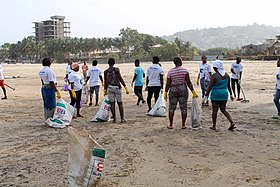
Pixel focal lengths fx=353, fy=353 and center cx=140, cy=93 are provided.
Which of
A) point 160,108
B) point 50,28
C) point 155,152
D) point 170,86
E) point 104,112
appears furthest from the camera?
point 50,28

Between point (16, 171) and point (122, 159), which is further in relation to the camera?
point (122, 159)

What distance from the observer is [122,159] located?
5918mm

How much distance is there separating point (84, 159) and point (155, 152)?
233 centimetres

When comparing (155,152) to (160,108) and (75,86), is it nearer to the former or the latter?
(160,108)

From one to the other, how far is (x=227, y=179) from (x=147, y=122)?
14.0ft

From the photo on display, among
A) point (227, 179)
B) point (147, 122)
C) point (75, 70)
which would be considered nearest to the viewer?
point (227, 179)

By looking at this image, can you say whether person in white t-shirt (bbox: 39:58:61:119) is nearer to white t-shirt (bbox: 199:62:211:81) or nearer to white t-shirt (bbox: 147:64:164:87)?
white t-shirt (bbox: 147:64:164:87)

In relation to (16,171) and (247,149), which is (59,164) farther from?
(247,149)

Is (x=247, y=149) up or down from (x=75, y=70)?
down

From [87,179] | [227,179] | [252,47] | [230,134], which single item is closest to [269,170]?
[227,179]

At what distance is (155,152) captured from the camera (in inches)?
Result: 246

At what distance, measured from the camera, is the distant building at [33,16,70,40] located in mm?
137875

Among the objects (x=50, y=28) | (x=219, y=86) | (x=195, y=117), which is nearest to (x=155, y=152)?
(x=195, y=117)

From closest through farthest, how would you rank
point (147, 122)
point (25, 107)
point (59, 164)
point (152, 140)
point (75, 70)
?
point (59, 164), point (152, 140), point (147, 122), point (75, 70), point (25, 107)
